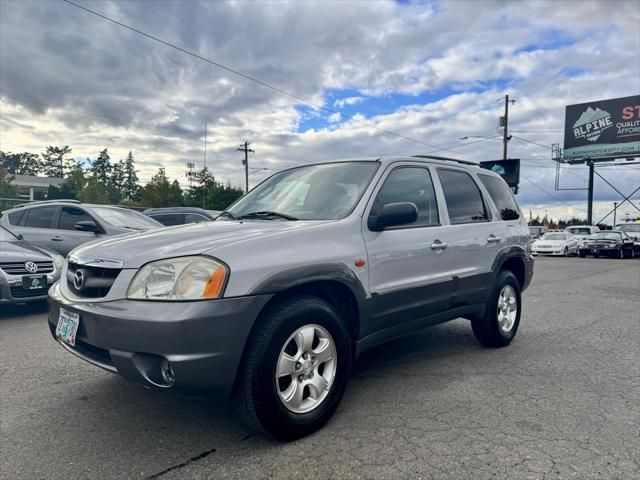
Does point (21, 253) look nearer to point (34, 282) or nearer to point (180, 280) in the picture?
point (34, 282)

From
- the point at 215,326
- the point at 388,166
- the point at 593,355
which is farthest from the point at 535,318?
the point at 215,326

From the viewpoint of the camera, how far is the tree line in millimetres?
53875

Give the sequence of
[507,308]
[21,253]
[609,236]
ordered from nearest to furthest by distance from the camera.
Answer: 1. [507,308]
2. [21,253]
3. [609,236]

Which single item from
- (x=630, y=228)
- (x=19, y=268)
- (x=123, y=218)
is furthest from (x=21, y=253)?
(x=630, y=228)

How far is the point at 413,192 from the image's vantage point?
3.80 m

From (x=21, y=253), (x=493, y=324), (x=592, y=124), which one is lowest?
(x=493, y=324)

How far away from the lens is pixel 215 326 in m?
2.35

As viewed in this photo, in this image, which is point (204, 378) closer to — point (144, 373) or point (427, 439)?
point (144, 373)

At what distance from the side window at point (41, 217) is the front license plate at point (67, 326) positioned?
620 cm

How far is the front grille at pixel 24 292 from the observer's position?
5984mm

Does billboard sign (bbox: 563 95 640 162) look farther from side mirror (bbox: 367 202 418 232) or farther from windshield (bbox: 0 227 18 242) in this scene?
windshield (bbox: 0 227 18 242)

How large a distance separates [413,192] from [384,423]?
1.82 m

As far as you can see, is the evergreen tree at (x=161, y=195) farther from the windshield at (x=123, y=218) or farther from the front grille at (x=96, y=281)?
the front grille at (x=96, y=281)

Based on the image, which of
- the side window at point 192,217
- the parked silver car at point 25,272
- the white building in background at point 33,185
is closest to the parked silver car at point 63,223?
the parked silver car at point 25,272
